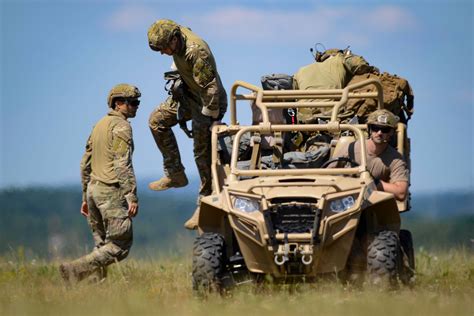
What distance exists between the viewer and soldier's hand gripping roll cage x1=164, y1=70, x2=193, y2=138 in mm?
18125

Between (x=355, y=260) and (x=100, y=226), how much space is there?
3432mm

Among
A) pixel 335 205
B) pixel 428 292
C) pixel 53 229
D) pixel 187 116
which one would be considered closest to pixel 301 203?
pixel 335 205

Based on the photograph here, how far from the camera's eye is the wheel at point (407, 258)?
1534 cm

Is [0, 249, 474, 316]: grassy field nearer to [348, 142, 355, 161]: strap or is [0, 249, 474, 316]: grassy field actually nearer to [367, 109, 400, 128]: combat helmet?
[348, 142, 355, 161]: strap

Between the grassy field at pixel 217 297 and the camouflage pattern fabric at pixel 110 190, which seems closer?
the grassy field at pixel 217 297

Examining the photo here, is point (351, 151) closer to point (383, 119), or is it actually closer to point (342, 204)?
point (383, 119)

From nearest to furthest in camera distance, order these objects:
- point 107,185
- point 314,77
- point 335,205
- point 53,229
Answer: point 335,205, point 107,185, point 314,77, point 53,229

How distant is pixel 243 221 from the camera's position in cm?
1452

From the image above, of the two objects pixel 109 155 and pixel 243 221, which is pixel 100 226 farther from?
pixel 243 221

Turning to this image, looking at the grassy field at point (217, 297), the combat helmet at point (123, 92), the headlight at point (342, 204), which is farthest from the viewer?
the combat helmet at point (123, 92)

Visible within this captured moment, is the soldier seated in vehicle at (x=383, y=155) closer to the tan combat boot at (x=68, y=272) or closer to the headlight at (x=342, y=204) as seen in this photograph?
the headlight at (x=342, y=204)

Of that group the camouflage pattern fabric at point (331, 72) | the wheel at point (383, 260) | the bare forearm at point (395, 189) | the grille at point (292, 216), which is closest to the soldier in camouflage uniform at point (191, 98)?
the camouflage pattern fabric at point (331, 72)

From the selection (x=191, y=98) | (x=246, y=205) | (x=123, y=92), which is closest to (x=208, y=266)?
(x=246, y=205)

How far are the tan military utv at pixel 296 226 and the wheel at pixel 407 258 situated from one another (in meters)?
0.02
